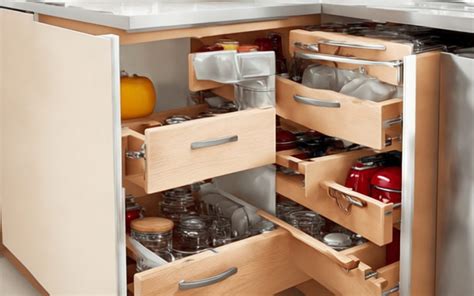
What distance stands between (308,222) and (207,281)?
1.20ft

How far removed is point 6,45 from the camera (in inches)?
79.3

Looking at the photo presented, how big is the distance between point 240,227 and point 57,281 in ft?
1.61

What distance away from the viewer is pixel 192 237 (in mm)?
1778

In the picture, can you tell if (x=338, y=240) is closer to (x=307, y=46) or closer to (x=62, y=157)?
(x=307, y=46)

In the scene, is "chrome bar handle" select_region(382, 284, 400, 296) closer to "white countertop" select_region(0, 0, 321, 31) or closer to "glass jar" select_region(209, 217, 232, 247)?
"glass jar" select_region(209, 217, 232, 247)

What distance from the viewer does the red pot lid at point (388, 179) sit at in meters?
1.57

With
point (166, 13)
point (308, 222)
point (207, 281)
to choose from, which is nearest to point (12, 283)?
point (207, 281)

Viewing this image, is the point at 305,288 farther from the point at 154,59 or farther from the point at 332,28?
the point at 154,59

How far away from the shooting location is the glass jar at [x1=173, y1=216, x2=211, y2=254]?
1.78 meters

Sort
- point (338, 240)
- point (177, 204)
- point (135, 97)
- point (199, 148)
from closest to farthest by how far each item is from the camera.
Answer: point (199, 148) → point (338, 240) → point (135, 97) → point (177, 204)

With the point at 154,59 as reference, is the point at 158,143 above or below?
below

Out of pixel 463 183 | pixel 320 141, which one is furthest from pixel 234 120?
pixel 463 183

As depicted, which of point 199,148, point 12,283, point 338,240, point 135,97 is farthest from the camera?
point 12,283

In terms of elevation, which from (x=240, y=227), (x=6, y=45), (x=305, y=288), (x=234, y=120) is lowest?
(x=305, y=288)
